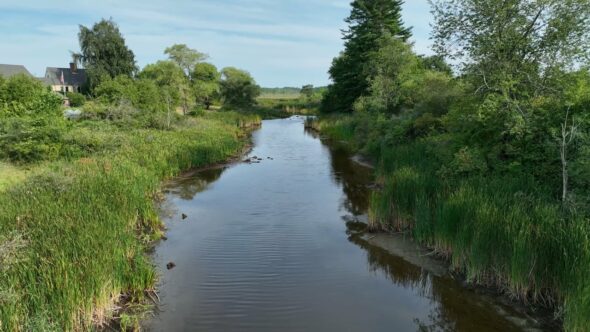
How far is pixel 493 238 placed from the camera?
735 cm

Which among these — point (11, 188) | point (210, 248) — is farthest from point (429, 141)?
point (11, 188)

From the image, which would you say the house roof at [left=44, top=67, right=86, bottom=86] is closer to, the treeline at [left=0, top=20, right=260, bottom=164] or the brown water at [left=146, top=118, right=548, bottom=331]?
the treeline at [left=0, top=20, right=260, bottom=164]

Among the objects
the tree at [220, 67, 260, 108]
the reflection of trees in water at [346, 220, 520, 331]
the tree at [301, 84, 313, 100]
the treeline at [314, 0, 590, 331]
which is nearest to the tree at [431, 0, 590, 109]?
the treeline at [314, 0, 590, 331]

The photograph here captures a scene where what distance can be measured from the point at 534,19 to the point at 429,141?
210 inches

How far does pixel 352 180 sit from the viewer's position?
1928cm

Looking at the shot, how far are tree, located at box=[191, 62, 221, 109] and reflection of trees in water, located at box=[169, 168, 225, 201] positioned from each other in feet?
107

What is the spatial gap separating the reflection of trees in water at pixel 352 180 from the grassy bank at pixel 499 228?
10.2 feet

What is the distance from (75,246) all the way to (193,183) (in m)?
11.7

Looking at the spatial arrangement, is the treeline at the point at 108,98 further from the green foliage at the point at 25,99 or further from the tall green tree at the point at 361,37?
the tall green tree at the point at 361,37

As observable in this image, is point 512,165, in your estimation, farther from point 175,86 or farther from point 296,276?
point 175,86

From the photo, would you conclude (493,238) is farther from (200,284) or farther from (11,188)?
(11,188)

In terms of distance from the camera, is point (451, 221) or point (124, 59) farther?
point (124, 59)

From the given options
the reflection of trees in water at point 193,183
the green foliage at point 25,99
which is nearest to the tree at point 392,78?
the reflection of trees in water at point 193,183

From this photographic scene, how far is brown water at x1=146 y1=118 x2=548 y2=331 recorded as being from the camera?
7023mm
